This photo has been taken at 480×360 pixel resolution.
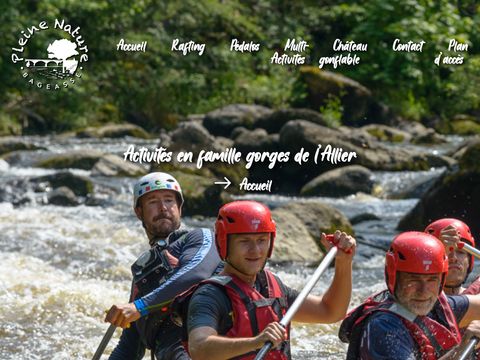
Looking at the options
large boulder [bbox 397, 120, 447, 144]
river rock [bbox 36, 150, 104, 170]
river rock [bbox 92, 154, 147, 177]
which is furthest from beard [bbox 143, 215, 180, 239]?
large boulder [bbox 397, 120, 447, 144]

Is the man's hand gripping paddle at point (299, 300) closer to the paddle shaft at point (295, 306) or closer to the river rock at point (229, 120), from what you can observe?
the paddle shaft at point (295, 306)

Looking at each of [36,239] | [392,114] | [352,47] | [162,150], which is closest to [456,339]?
[36,239]

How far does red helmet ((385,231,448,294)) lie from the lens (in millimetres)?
3586

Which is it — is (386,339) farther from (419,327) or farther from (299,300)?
(299,300)

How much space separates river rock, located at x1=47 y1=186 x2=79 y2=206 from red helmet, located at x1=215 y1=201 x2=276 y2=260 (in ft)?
35.5

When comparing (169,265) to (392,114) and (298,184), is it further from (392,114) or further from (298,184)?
(392,114)

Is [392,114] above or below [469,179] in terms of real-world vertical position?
above

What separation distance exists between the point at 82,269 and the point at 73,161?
8.05m

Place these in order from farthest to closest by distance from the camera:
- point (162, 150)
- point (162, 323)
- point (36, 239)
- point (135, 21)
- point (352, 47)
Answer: point (352, 47)
point (135, 21)
point (162, 150)
point (36, 239)
point (162, 323)

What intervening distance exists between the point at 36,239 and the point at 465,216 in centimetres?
510

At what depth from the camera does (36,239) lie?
1152cm

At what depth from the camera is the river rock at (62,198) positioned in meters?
14.4

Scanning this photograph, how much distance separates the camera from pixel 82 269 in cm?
1016

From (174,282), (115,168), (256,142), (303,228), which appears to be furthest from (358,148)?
(174,282)
